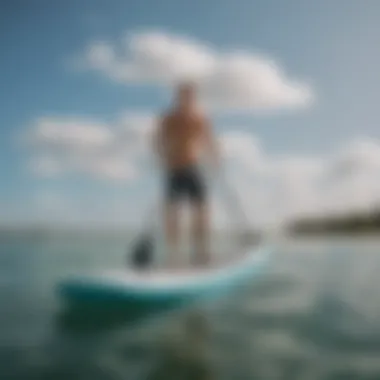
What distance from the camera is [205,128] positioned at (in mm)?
2773

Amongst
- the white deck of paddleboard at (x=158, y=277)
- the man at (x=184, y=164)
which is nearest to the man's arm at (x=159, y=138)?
the man at (x=184, y=164)

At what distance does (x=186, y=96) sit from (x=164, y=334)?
1155mm

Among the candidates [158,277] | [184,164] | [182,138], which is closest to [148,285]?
[158,277]

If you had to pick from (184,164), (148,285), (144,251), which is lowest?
(148,285)

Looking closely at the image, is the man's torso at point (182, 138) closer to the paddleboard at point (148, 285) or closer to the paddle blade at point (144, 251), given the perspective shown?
the paddle blade at point (144, 251)

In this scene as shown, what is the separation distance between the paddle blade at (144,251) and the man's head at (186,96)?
65cm

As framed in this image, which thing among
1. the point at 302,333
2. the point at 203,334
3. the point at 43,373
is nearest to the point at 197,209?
the point at 203,334

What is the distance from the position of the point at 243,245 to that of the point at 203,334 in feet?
2.07

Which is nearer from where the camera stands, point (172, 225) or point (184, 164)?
point (172, 225)

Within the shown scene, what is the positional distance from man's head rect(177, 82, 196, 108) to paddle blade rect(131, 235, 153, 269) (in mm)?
646

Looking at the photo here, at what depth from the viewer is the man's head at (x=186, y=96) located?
108 inches

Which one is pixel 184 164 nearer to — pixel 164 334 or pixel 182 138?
pixel 182 138

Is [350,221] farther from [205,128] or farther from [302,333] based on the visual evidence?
[205,128]

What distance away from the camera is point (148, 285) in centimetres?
282
